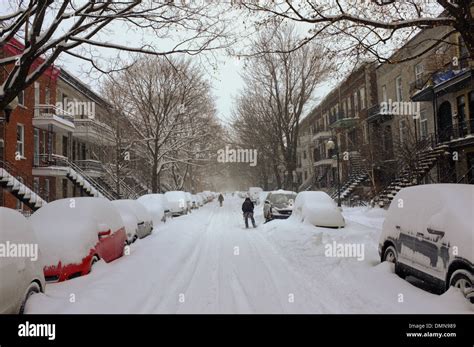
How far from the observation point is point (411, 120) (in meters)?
24.5

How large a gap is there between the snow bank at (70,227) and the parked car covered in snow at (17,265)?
1.32 m

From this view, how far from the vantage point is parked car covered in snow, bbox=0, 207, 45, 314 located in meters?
4.42

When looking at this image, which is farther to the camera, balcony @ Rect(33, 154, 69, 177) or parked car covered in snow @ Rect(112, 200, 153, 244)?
balcony @ Rect(33, 154, 69, 177)

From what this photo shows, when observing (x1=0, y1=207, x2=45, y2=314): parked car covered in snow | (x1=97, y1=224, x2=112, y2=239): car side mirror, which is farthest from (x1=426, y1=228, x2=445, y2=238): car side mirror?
(x1=97, y1=224, x2=112, y2=239): car side mirror

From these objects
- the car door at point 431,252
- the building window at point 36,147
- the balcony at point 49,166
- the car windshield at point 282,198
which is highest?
the building window at point 36,147

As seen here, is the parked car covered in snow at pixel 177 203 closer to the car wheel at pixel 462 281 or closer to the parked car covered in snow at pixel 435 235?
the parked car covered in snow at pixel 435 235

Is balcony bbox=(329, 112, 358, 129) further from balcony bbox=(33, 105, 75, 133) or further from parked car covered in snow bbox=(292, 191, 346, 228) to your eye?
balcony bbox=(33, 105, 75, 133)

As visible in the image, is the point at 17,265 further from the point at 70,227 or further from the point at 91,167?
the point at 91,167

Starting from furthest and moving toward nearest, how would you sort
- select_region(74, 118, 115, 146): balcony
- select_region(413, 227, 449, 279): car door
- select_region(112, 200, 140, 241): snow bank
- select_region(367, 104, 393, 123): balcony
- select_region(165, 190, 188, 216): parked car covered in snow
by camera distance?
select_region(74, 118, 115, 146): balcony → select_region(367, 104, 393, 123): balcony → select_region(165, 190, 188, 216): parked car covered in snow → select_region(112, 200, 140, 241): snow bank → select_region(413, 227, 449, 279): car door

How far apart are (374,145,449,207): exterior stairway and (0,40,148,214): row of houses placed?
16859 millimetres

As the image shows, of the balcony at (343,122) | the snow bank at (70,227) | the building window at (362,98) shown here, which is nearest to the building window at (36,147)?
the snow bank at (70,227)

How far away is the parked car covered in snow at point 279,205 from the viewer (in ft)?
60.8
